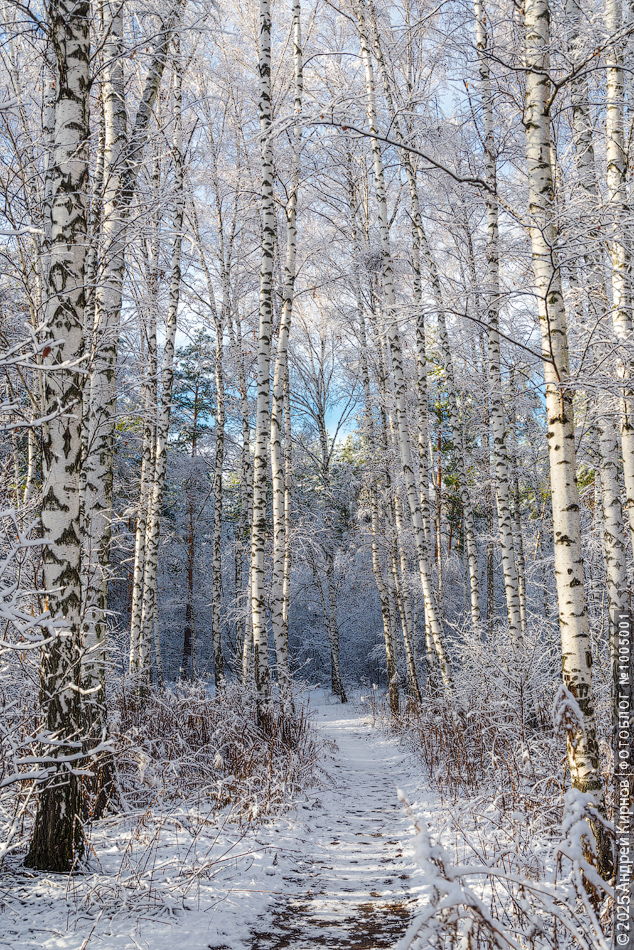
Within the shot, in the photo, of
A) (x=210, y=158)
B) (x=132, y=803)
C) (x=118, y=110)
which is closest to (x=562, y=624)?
(x=132, y=803)

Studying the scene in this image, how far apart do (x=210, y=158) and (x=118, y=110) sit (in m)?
9.49

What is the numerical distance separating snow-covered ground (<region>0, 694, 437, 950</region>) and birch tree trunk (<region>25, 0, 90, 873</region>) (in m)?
A: 0.28

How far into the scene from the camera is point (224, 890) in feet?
11.0

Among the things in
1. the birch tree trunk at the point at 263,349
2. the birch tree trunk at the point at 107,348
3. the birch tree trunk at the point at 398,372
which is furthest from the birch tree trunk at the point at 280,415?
the birch tree trunk at the point at 107,348

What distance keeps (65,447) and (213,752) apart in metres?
4.05

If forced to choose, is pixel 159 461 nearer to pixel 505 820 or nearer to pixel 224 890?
pixel 224 890

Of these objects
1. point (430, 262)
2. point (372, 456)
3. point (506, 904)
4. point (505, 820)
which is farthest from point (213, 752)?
point (372, 456)

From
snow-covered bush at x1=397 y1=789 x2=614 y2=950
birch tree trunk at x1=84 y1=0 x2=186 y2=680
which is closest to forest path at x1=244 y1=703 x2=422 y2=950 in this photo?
snow-covered bush at x1=397 y1=789 x2=614 y2=950

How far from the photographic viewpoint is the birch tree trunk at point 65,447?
3.13 metres

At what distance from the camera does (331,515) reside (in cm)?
1828

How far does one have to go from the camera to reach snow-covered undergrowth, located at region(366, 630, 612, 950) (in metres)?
1.67

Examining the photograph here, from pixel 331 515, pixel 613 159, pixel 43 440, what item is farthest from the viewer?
pixel 331 515

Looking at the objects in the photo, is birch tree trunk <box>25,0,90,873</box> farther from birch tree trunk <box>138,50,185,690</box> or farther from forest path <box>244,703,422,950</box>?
birch tree trunk <box>138,50,185,690</box>

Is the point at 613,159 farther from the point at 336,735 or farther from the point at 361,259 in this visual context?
the point at 336,735
